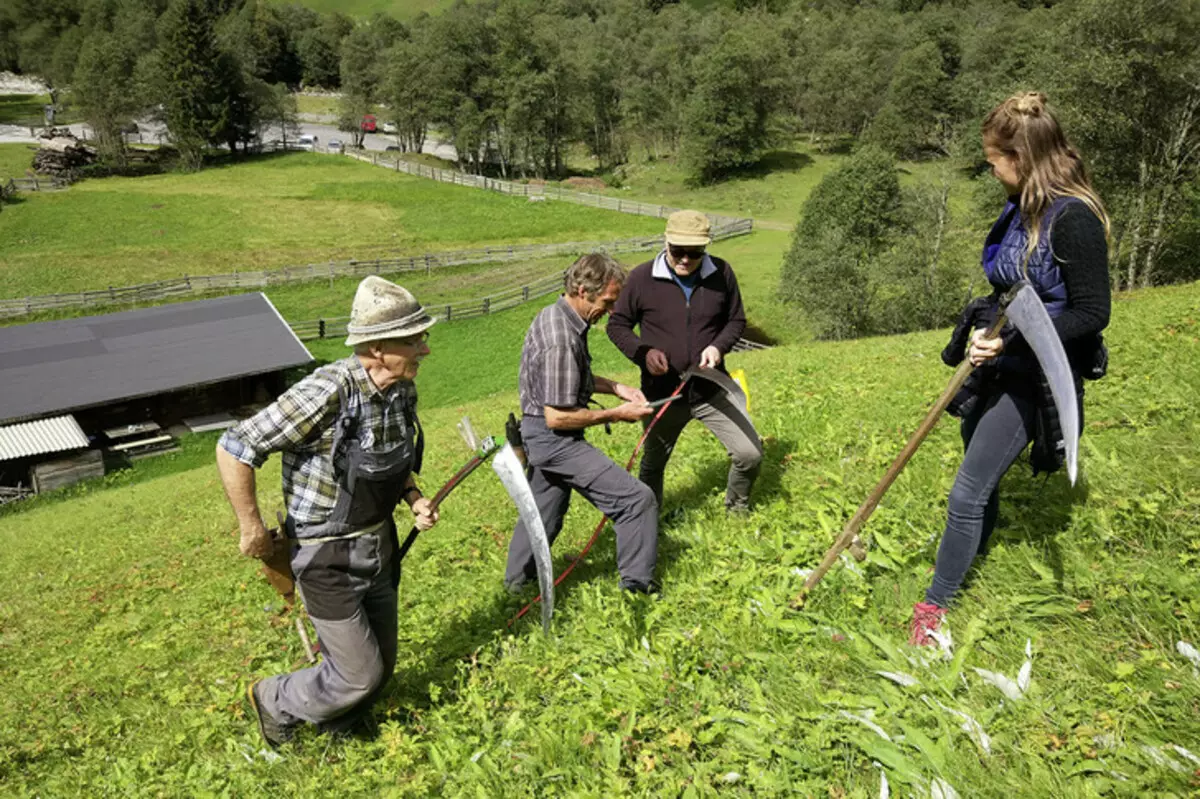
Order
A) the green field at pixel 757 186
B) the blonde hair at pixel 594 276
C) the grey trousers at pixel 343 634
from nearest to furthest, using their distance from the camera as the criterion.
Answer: the grey trousers at pixel 343 634 → the blonde hair at pixel 594 276 → the green field at pixel 757 186

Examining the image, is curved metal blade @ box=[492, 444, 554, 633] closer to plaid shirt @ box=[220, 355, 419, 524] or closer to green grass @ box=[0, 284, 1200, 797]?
green grass @ box=[0, 284, 1200, 797]

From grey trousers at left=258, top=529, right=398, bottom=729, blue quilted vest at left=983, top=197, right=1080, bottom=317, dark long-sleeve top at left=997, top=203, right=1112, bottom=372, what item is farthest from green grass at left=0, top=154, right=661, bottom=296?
dark long-sleeve top at left=997, top=203, right=1112, bottom=372

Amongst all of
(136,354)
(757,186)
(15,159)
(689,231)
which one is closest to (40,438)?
(136,354)

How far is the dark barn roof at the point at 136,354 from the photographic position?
24.8 meters

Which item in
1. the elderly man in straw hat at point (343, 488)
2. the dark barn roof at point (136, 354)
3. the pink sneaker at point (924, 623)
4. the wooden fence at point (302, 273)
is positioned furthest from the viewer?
the wooden fence at point (302, 273)

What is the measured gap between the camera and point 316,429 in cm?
380

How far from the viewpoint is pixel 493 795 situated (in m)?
3.68

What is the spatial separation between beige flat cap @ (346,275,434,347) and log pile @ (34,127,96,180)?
78.8 metres

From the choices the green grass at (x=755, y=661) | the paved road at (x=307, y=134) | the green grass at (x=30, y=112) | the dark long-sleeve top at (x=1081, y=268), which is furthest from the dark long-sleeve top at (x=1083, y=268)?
the green grass at (x=30, y=112)

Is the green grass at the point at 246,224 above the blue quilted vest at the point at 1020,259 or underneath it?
underneath

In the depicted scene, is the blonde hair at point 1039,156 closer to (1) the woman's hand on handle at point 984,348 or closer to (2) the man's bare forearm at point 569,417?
(1) the woman's hand on handle at point 984,348

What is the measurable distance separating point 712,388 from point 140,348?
30.4 metres

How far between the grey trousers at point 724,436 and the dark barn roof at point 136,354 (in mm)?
25125

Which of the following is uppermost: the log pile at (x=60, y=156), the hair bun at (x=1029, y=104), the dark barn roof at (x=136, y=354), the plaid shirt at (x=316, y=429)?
the log pile at (x=60, y=156)
